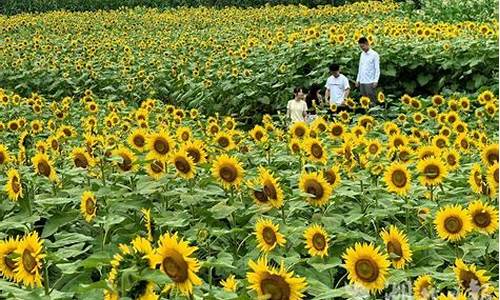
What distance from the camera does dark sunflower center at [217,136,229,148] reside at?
14.8ft

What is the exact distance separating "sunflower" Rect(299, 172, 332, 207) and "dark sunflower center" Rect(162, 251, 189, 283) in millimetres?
1346

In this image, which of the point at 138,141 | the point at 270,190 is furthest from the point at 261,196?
the point at 138,141

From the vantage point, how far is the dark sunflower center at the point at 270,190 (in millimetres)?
3506

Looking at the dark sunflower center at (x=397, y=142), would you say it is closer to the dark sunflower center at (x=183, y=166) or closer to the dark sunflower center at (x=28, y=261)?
the dark sunflower center at (x=183, y=166)

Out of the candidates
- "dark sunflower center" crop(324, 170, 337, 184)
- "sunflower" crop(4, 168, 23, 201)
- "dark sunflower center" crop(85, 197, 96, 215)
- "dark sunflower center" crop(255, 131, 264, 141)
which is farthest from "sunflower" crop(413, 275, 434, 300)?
"dark sunflower center" crop(255, 131, 264, 141)

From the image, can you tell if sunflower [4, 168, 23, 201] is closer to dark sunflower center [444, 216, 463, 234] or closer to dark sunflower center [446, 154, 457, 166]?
dark sunflower center [444, 216, 463, 234]

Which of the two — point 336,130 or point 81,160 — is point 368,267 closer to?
point 81,160

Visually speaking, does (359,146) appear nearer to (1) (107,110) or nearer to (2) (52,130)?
(2) (52,130)

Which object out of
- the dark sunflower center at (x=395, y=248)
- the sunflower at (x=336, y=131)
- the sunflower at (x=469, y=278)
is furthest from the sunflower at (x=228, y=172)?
the sunflower at (x=336, y=131)

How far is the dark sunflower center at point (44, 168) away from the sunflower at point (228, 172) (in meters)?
0.76

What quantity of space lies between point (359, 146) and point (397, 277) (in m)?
1.95

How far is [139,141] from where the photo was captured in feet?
14.4

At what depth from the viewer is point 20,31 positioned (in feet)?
71.4

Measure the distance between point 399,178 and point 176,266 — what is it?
1665 mm
